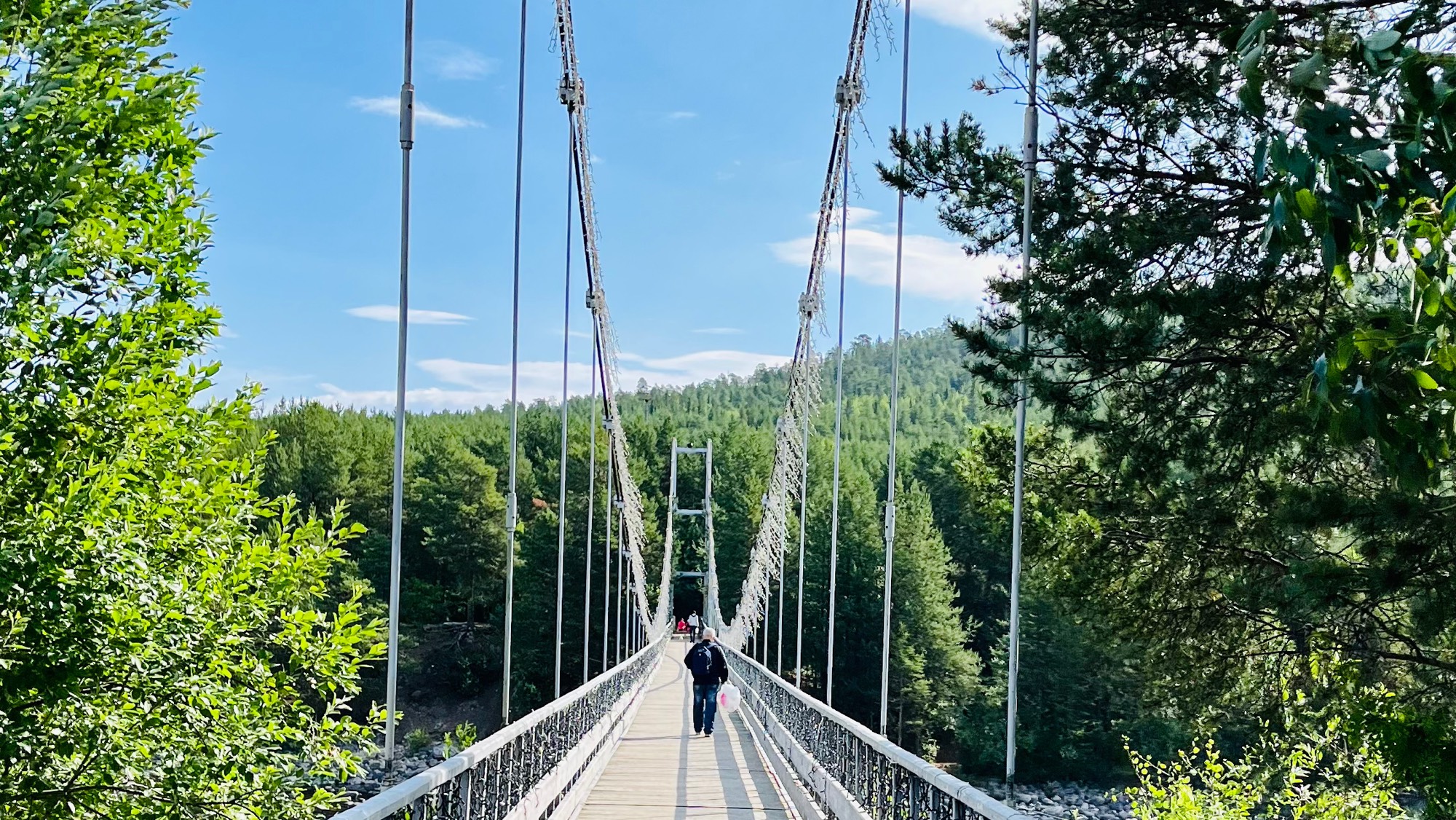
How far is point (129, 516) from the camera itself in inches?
177

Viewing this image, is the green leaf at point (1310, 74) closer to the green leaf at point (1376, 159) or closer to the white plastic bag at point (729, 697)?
the green leaf at point (1376, 159)

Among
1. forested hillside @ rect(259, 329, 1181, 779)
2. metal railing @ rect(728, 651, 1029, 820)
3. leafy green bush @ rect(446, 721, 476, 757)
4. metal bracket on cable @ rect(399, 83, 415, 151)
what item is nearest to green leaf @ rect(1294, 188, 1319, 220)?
metal railing @ rect(728, 651, 1029, 820)

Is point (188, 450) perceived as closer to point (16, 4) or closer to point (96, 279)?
point (96, 279)

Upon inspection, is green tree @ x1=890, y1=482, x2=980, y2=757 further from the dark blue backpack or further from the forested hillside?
the dark blue backpack

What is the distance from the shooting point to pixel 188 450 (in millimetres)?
4977

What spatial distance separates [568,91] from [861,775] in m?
8.73

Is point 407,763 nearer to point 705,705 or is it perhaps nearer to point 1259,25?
point 705,705

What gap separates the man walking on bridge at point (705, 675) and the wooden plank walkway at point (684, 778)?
26 cm

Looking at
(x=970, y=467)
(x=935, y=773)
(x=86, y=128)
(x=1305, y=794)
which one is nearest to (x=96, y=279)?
(x=86, y=128)

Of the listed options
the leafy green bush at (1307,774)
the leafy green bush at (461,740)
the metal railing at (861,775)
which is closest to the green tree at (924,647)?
the leafy green bush at (461,740)

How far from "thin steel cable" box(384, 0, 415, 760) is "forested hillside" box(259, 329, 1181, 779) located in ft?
119

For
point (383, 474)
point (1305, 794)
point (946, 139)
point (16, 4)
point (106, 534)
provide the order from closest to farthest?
point (106, 534)
point (16, 4)
point (946, 139)
point (1305, 794)
point (383, 474)

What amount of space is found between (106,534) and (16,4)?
2.02 metres

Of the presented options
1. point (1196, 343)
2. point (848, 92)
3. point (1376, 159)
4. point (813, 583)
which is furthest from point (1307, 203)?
point (813, 583)
